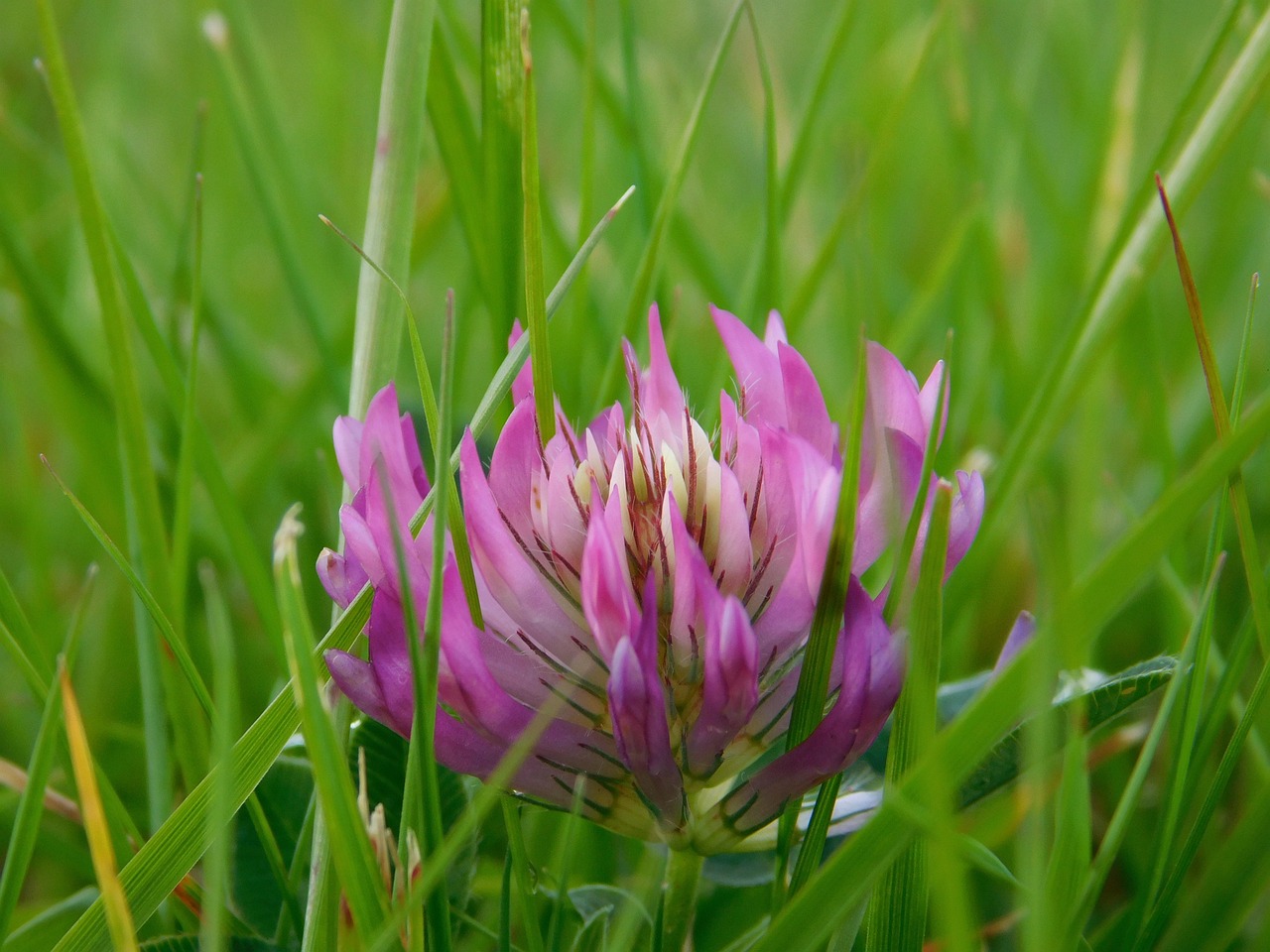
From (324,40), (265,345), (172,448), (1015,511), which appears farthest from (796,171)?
(324,40)

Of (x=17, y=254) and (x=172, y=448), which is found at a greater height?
(x=17, y=254)

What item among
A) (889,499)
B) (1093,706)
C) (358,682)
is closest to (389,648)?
(358,682)

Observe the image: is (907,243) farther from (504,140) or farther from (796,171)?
(504,140)

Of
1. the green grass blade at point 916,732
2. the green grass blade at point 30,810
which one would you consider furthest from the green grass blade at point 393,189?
the green grass blade at point 916,732

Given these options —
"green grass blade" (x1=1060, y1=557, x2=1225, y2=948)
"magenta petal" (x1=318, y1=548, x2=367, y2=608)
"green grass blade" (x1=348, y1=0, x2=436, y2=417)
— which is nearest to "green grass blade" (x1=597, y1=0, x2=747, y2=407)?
"green grass blade" (x1=348, y1=0, x2=436, y2=417)

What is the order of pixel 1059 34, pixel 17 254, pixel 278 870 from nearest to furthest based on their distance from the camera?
pixel 278 870, pixel 17 254, pixel 1059 34

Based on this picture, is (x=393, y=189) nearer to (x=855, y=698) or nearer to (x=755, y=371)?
(x=755, y=371)

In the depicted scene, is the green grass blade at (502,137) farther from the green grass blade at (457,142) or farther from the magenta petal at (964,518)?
the magenta petal at (964,518)

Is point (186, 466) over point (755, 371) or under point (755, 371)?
under
